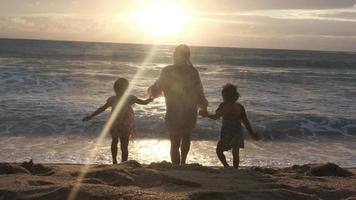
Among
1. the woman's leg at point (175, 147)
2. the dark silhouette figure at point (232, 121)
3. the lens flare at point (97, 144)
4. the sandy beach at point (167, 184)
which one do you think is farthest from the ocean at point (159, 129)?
the sandy beach at point (167, 184)

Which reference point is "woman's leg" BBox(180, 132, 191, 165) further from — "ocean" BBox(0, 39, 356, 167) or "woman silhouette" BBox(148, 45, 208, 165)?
"ocean" BBox(0, 39, 356, 167)

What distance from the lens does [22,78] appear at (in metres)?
25.8

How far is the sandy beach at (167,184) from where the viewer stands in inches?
169

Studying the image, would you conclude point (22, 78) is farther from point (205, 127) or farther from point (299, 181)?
point (299, 181)

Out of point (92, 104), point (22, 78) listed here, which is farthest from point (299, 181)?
point (22, 78)

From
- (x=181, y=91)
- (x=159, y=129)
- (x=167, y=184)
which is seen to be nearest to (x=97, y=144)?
(x=159, y=129)

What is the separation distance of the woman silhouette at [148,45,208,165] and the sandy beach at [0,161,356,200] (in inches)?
23.9

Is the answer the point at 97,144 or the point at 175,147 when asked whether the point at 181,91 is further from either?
the point at 97,144

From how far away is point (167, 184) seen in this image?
4727 mm

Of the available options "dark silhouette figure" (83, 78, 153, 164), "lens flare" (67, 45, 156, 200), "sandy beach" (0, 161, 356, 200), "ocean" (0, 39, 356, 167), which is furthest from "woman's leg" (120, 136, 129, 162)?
"ocean" (0, 39, 356, 167)

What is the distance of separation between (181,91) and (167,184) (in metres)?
1.69

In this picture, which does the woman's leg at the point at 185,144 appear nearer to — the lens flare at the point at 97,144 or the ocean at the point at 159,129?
the lens flare at the point at 97,144

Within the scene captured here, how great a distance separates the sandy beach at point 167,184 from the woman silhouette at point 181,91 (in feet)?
1.99

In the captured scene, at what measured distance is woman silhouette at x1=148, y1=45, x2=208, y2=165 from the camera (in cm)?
613
